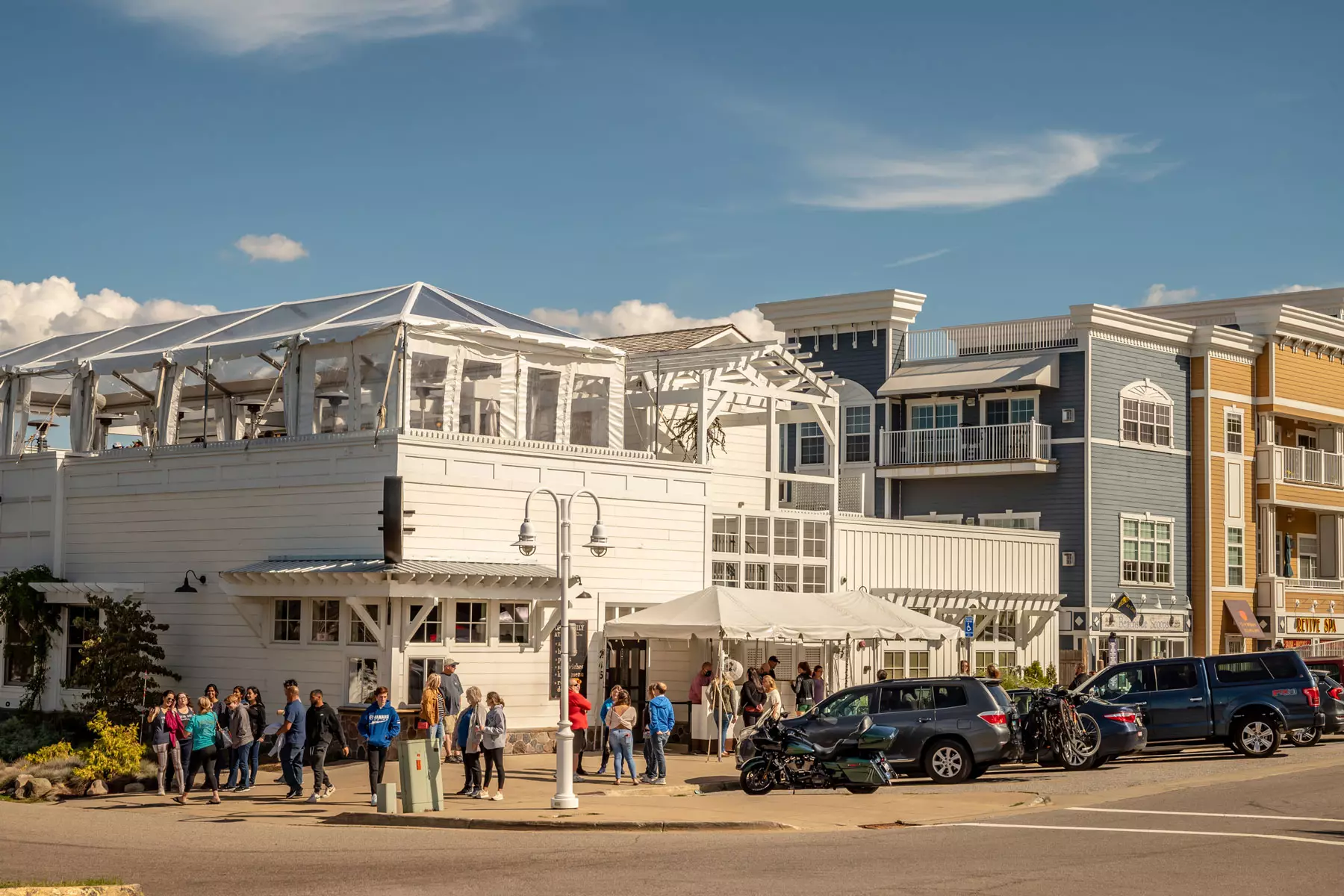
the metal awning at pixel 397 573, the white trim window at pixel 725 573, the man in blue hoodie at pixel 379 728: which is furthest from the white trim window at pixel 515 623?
the man in blue hoodie at pixel 379 728

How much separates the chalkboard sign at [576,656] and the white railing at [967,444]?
20.2 metres

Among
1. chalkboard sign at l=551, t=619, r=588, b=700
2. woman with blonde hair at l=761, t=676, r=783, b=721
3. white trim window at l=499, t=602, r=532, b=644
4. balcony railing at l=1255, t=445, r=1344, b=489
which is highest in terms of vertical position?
balcony railing at l=1255, t=445, r=1344, b=489

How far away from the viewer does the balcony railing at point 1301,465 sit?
49375 mm

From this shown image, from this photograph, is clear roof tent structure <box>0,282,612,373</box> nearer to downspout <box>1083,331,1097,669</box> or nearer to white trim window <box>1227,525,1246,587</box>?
downspout <box>1083,331,1097,669</box>

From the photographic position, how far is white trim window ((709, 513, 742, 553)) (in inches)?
1252

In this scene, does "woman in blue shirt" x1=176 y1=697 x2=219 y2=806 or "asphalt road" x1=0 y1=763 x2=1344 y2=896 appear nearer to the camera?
"asphalt road" x1=0 y1=763 x2=1344 y2=896

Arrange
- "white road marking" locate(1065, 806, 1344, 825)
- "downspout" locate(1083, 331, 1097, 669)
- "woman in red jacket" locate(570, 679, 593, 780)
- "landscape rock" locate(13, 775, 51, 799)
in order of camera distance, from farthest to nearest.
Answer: "downspout" locate(1083, 331, 1097, 669), "landscape rock" locate(13, 775, 51, 799), "woman in red jacket" locate(570, 679, 593, 780), "white road marking" locate(1065, 806, 1344, 825)

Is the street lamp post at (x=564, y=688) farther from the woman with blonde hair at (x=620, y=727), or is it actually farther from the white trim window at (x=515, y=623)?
the white trim window at (x=515, y=623)

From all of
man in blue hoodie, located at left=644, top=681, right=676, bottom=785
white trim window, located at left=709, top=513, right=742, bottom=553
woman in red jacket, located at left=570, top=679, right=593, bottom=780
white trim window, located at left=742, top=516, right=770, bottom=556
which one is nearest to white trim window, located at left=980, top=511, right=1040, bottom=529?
white trim window, located at left=742, top=516, right=770, bottom=556

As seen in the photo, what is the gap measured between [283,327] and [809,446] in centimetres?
2139

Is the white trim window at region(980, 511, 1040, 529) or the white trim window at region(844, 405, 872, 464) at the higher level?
the white trim window at region(844, 405, 872, 464)

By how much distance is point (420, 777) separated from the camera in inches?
826

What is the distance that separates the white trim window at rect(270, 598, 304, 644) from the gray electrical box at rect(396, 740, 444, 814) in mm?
7508

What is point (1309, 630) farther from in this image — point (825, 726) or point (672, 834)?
point (672, 834)
